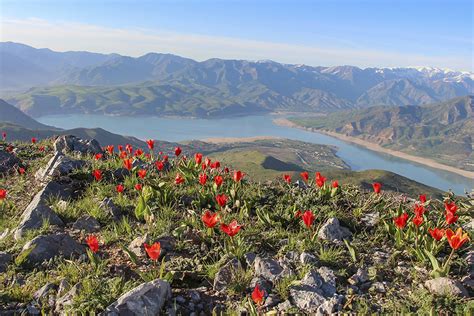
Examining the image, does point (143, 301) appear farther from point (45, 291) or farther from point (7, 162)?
point (7, 162)

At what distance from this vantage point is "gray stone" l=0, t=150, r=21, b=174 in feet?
41.4

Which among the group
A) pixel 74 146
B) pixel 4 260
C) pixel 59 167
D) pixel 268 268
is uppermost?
pixel 59 167

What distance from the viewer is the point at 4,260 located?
6.29 meters

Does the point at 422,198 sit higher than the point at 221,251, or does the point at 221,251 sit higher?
the point at 422,198

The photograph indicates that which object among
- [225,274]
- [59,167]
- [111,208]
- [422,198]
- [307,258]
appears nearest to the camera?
[225,274]

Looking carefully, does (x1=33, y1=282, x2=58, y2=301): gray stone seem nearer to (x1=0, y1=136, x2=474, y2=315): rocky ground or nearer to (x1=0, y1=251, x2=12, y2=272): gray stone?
(x1=0, y1=136, x2=474, y2=315): rocky ground

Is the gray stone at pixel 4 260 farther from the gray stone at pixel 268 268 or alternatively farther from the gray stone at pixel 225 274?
the gray stone at pixel 268 268

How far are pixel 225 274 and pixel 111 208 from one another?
3.68m

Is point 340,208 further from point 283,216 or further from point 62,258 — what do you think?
point 62,258

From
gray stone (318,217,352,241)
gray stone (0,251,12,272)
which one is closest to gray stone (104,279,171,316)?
gray stone (0,251,12,272)

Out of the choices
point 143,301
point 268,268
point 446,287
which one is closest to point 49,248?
point 143,301

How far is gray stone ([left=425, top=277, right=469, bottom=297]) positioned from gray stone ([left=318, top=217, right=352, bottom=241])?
203 cm

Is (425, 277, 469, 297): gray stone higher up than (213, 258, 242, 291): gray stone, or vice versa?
(425, 277, 469, 297): gray stone

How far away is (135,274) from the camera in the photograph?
20.0 feet
